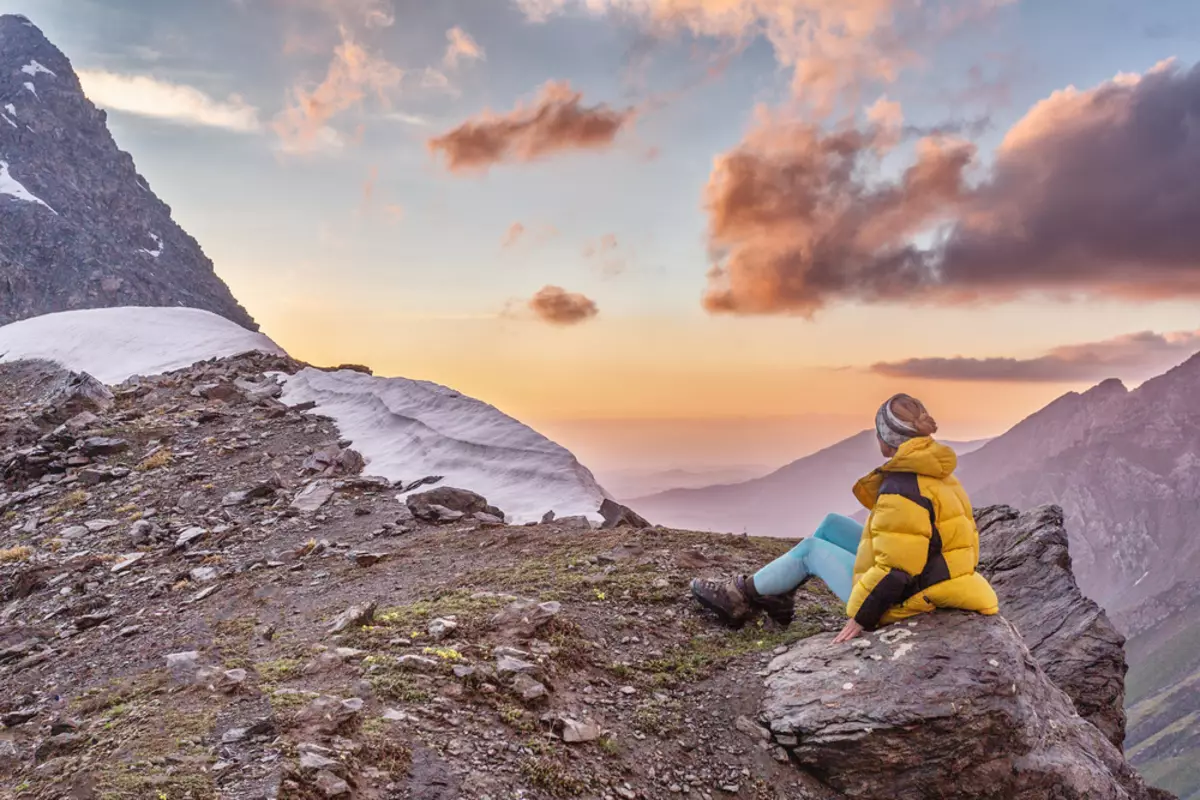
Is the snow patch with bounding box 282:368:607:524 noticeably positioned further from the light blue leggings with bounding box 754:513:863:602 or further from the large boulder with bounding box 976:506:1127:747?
the large boulder with bounding box 976:506:1127:747

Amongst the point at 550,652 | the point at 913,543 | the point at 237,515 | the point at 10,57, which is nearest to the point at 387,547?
the point at 237,515

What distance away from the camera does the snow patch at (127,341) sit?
97.1ft

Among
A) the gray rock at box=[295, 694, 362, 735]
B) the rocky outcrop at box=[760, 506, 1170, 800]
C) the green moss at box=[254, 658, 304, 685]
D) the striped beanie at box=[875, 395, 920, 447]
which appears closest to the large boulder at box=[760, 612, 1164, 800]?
the rocky outcrop at box=[760, 506, 1170, 800]

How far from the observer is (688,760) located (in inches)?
252

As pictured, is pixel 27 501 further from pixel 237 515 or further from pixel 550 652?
pixel 550 652

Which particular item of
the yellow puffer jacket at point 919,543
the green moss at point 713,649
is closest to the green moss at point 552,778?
the green moss at point 713,649

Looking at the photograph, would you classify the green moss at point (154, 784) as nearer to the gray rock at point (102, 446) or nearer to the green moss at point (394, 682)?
the green moss at point (394, 682)

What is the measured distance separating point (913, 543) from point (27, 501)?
58.7ft

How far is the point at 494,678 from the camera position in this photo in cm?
669

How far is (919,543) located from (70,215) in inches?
7632

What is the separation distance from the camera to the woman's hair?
6594 millimetres

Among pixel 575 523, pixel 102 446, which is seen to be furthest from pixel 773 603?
pixel 102 446

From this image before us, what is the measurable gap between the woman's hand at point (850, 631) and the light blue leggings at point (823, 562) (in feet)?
1.06

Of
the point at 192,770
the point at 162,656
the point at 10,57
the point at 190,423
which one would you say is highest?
the point at 10,57
